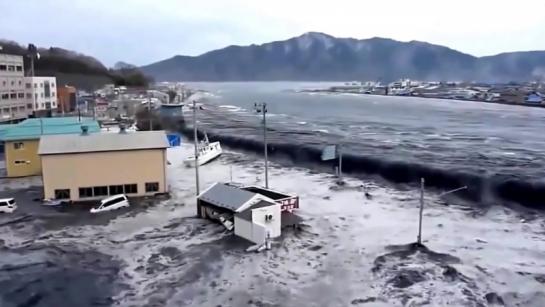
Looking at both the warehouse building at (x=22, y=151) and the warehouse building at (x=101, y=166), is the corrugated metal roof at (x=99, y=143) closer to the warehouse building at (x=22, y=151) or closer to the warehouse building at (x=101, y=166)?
the warehouse building at (x=101, y=166)

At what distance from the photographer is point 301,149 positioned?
98.3 ft

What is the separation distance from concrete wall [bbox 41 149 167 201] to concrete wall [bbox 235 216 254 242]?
212 inches

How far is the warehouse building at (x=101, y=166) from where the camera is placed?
57.4 ft

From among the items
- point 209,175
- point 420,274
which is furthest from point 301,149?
point 420,274

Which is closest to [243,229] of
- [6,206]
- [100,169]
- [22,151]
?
[100,169]

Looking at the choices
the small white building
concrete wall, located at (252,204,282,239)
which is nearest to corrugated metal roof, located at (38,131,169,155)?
the small white building

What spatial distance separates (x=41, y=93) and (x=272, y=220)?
34.4 meters

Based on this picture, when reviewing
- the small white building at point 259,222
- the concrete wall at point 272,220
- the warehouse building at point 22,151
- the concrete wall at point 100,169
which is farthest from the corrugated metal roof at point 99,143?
the concrete wall at point 272,220

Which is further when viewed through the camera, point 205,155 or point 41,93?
point 41,93

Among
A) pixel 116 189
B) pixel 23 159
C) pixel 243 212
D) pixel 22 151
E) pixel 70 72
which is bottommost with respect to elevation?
pixel 116 189

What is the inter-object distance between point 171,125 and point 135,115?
3.31 metres

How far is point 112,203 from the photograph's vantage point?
55.3 feet

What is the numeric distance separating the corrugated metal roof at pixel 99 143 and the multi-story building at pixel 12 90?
66.2ft

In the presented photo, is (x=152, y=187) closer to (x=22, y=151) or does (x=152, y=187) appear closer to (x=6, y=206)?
(x=6, y=206)
